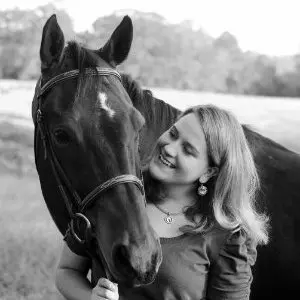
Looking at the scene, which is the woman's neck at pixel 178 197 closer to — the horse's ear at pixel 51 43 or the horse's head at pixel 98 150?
the horse's head at pixel 98 150

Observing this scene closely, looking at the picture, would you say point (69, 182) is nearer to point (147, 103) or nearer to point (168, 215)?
point (168, 215)

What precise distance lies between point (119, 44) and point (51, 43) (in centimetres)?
22

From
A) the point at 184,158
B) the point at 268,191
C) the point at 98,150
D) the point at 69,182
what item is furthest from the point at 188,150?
the point at 268,191

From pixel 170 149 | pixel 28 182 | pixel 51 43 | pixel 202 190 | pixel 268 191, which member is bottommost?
pixel 28 182

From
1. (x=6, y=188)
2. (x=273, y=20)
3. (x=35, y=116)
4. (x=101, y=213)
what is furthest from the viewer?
(x=273, y=20)

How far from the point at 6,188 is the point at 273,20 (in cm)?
208

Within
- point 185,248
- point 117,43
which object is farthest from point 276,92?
point 185,248

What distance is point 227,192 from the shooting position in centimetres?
130

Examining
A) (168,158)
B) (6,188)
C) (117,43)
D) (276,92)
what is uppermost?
(117,43)

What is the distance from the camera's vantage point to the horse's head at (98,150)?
3.77 ft

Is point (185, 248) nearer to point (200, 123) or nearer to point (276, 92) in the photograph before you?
point (200, 123)

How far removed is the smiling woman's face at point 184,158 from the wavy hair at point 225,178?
21 millimetres

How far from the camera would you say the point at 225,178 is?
1.28 m

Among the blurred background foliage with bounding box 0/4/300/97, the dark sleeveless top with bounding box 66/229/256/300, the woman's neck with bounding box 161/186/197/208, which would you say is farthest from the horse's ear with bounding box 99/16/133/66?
the blurred background foliage with bounding box 0/4/300/97
